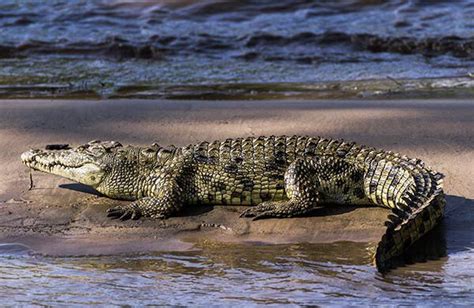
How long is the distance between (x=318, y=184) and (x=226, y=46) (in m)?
7.86

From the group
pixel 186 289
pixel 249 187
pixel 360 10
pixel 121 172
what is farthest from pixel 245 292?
pixel 360 10


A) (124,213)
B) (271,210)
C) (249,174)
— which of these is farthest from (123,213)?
(271,210)

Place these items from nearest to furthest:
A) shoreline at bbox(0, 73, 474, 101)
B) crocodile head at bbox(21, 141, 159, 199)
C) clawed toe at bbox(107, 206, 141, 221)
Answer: clawed toe at bbox(107, 206, 141, 221)
crocodile head at bbox(21, 141, 159, 199)
shoreline at bbox(0, 73, 474, 101)

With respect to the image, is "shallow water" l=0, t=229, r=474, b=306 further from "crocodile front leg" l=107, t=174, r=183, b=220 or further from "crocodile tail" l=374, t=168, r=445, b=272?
"crocodile front leg" l=107, t=174, r=183, b=220

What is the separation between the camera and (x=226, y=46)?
44.6ft

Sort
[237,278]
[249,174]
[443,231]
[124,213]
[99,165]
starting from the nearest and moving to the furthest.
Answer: [237,278] < [443,231] < [124,213] < [249,174] < [99,165]

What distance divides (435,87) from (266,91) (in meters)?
1.89

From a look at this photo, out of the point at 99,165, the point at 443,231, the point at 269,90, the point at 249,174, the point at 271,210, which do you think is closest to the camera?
the point at 443,231

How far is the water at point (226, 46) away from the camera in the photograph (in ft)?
35.9

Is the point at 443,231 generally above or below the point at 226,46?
below

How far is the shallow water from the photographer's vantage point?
4.48 meters

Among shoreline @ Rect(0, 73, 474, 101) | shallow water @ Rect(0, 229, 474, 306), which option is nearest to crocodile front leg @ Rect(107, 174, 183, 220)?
shallow water @ Rect(0, 229, 474, 306)

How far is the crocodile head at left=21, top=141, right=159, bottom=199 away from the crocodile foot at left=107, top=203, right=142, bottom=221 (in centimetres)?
30

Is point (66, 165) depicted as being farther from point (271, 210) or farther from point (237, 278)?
point (237, 278)
